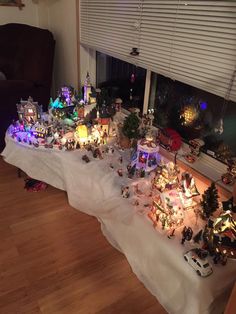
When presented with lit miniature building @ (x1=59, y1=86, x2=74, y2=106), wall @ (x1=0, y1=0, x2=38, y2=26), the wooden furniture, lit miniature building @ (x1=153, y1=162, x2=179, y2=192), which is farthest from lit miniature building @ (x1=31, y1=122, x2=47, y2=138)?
wall @ (x1=0, y1=0, x2=38, y2=26)

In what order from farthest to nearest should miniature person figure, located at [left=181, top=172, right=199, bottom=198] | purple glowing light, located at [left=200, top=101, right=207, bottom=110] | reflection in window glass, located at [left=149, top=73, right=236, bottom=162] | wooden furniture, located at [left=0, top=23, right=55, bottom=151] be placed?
wooden furniture, located at [left=0, top=23, right=55, bottom=151]
purple glowing light, located at [left=200, top=101, right=207, bottom=110]
reflection in window glass, located at [left=149, top=73, right=236, bottom=162]
miniature person figure, located at [left=181, top=172, right=199, bottom=198]

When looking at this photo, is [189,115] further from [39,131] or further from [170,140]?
[39,131]

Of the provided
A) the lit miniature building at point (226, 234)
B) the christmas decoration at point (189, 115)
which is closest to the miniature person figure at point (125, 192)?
the lit miniature building at point (226, 234)

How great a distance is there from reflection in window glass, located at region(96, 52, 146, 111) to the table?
598 millimetres

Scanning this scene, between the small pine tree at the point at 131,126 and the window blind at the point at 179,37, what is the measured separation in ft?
1.02

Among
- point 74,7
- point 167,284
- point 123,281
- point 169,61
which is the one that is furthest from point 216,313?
point 74,7

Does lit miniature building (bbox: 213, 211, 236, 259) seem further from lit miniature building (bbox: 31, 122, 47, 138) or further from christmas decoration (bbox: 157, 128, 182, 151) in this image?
lit miniature building (bbox: 31, 122, 47, 138)

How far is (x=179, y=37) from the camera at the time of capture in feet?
4.75

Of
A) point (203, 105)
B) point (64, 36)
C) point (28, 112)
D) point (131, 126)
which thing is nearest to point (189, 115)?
point (203, 105)

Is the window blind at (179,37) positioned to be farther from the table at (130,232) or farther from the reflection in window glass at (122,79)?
the table at (130,232)

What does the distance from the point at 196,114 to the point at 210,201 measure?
64 cm

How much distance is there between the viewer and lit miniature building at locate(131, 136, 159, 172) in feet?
5.22

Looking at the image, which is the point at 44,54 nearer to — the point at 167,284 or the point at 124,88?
the point at 124,88

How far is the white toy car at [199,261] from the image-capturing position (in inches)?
42.4
